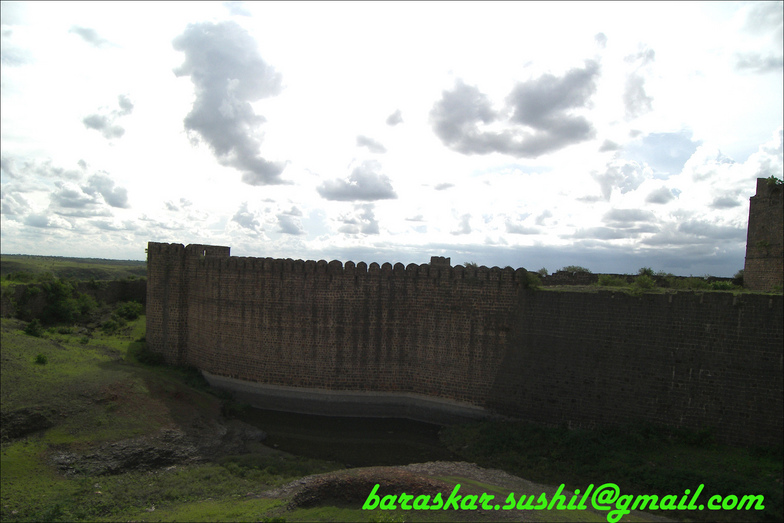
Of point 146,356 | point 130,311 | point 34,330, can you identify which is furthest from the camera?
point 130,311

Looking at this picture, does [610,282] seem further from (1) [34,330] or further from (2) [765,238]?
(1) [34,330]

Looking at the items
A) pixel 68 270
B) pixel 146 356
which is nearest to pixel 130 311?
pixel 146 356

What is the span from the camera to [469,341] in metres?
16.1

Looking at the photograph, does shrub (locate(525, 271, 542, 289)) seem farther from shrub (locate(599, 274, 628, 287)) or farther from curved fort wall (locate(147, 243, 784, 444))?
shrub (locate(599, 274, 628, 287))

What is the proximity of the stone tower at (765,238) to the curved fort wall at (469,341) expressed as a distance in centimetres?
600

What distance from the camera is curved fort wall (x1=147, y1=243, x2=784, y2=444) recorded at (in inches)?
469

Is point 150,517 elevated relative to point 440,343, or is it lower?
lower

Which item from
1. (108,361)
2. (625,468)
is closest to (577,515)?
(625,468)

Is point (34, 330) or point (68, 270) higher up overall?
point (68, 270)

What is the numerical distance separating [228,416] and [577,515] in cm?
1259

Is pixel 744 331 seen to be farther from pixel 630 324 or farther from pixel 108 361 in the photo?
pixel 108 361

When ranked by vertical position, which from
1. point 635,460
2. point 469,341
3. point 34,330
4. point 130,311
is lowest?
point 635,460

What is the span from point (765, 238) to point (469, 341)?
1141cm

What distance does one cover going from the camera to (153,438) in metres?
14.1
